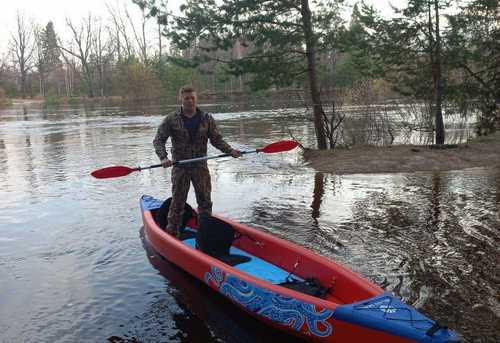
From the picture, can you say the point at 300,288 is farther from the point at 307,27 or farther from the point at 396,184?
the point at 307,27

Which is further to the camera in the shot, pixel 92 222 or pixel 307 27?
pixel 307 27

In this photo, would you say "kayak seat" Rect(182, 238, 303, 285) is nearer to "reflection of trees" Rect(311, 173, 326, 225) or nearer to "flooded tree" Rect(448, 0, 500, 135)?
"reflection of trees" Rect(311, 173, 326, 225)

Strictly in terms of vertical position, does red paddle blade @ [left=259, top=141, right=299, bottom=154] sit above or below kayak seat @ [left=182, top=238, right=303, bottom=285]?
above

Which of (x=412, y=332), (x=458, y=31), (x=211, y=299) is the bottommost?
(x=211, y=299)

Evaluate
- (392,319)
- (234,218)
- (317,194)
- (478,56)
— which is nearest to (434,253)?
(392,319)

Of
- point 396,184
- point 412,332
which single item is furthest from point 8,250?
point 396,184

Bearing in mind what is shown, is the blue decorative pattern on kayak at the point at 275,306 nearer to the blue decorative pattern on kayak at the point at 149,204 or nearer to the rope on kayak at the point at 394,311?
the rope on kayak at the point at 394,311

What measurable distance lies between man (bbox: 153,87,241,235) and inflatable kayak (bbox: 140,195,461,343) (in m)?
0.41

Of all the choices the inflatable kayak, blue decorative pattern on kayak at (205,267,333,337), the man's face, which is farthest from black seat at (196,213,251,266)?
the man's face

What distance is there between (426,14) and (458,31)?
0.89 metres

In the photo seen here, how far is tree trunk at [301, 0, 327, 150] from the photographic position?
12.9m

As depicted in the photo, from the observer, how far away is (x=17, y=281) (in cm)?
597

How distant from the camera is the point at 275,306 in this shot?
14.0 ft

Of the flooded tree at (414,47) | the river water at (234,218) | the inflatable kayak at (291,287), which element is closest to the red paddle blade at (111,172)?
the inflatable kayak at (291,287)
